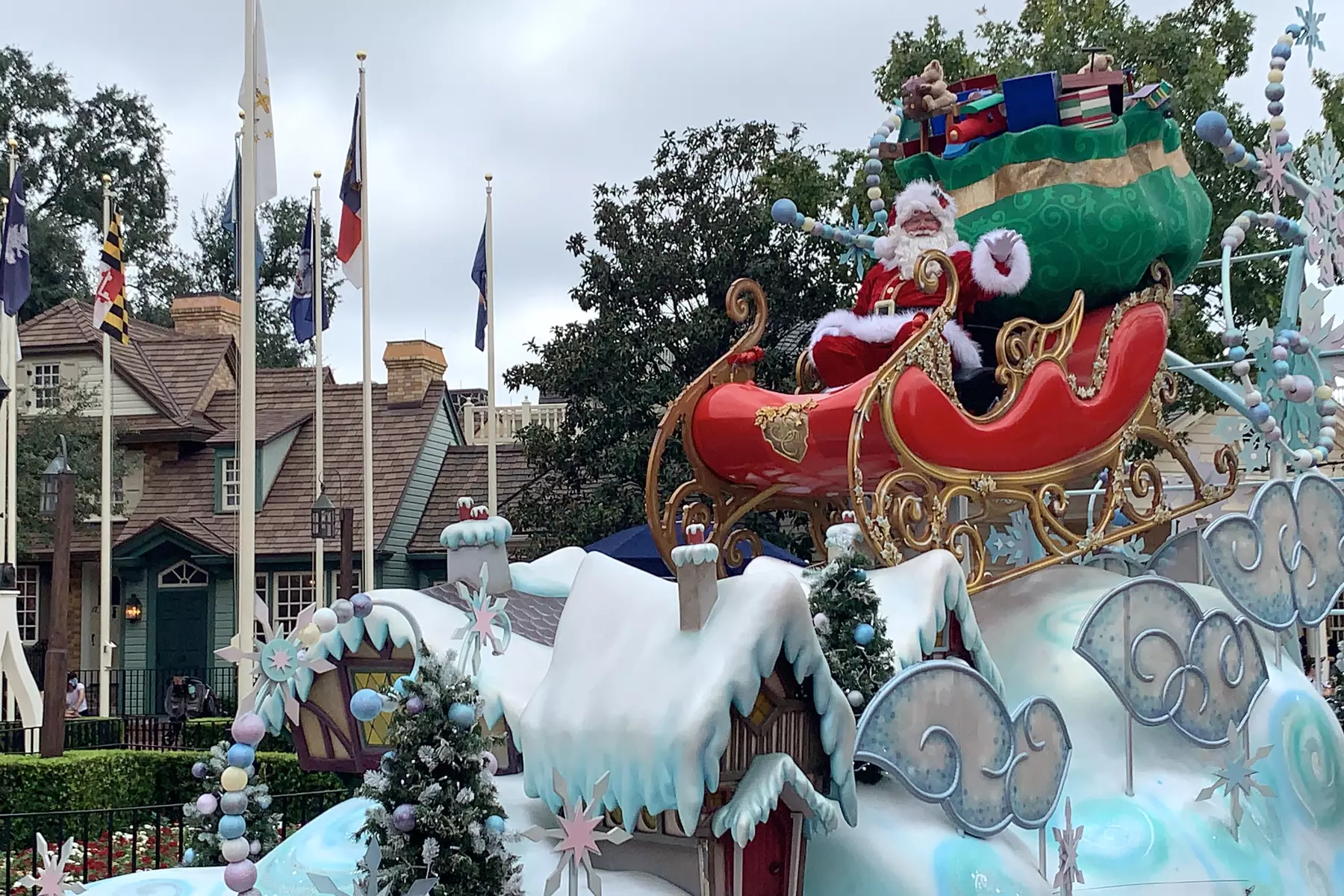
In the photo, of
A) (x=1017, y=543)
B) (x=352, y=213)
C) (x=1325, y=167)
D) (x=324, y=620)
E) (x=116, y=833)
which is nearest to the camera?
(x=324, y=620)

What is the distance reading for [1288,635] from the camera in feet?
32.3

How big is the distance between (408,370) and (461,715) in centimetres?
2665

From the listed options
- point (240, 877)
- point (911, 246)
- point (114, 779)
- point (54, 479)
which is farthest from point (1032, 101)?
point (54, 479)

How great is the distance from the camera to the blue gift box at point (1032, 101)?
984 centimetres

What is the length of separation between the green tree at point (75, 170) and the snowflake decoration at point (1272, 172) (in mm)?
35786

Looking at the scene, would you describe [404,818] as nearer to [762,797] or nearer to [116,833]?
[762,797]

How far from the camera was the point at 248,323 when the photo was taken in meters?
12.4

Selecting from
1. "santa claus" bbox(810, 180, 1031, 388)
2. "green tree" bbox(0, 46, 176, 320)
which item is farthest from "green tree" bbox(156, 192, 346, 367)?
"santa claus" bbox(810, 180, 1031, 388)

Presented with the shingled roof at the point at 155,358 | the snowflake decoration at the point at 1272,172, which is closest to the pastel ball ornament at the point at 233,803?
the snowflake decoration at the point at 1272,172

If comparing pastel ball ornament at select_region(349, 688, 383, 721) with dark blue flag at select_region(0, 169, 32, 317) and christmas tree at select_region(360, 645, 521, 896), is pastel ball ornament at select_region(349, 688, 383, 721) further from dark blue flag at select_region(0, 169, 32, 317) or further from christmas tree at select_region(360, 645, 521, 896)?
dark blue flag at select_region(0, 169, 32, 317)

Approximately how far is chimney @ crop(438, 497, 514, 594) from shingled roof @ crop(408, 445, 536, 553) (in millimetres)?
21461

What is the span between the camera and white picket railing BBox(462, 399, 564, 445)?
2959cm

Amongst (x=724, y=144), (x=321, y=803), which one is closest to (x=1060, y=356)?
(x=321, y=803)

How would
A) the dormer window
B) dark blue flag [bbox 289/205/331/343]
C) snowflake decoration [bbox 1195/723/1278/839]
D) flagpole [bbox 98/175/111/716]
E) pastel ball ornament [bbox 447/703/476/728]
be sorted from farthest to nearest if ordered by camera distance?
the dormer window
flagpole [bbox 98/175/111/716]
dark blue flag [bbox 289/205/331/343]
snowflake decoration [bbox 1195/723/1278/839]
pastel ball ornament [bbox 447/703/476/728]
